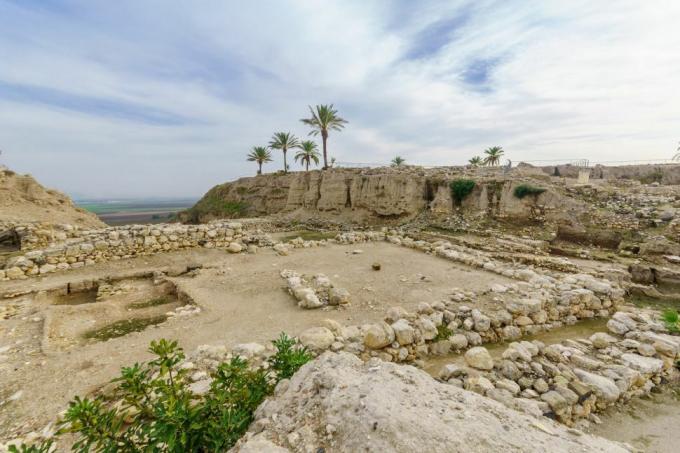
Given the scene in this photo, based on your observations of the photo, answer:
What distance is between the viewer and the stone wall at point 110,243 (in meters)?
9.69

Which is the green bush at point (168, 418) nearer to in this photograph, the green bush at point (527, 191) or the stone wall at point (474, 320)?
the stone wall at point (474, 320)

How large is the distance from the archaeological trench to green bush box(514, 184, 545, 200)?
90cm

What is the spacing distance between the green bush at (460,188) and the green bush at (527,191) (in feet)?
10.2

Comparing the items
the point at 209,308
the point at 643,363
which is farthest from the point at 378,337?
the point at 209,308

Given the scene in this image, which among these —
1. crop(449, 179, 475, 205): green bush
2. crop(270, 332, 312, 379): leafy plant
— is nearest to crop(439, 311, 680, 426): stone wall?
crop(270, 332, 312, 379): leafy plant

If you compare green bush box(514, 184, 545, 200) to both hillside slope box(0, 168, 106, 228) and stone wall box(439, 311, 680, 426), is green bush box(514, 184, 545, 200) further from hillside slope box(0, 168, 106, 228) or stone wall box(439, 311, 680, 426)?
hillside slope box(0, 168, 106, 228)

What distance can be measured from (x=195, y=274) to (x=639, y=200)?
979 inches

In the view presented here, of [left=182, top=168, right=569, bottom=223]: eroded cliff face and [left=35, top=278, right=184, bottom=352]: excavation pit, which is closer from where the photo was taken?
[left=35, top=278, right=184, bottom=352]: excavation pit

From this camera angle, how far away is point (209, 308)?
741 centimetres

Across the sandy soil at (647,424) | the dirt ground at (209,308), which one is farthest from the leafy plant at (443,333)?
the sandy soil at (647,424)

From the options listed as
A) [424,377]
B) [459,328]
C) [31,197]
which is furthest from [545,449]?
[31,197]

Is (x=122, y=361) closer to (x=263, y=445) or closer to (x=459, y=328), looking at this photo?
(x=263, y=445)

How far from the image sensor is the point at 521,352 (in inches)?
189

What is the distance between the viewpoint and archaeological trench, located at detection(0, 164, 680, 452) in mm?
2461
